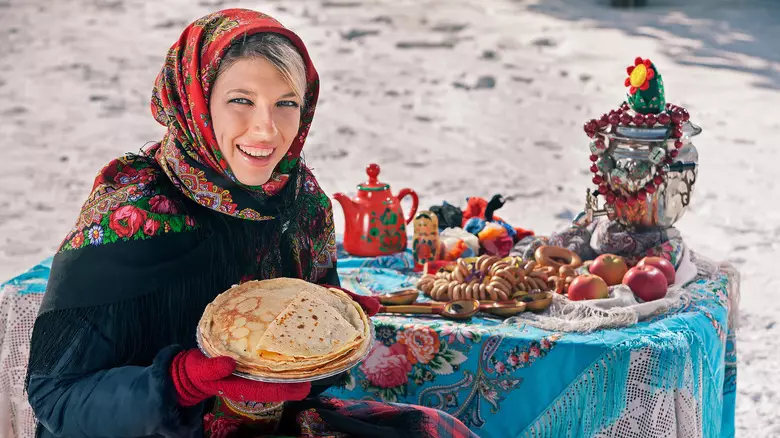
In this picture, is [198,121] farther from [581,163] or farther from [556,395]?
[581,163]

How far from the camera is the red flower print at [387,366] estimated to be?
2.72 meters

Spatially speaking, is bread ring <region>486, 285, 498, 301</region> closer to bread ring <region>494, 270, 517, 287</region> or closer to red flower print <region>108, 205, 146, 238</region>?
bread ring <region>494, 270, 517, 287</region>

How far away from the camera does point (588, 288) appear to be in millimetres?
2789

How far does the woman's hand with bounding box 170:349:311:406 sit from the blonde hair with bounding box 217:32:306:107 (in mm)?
676

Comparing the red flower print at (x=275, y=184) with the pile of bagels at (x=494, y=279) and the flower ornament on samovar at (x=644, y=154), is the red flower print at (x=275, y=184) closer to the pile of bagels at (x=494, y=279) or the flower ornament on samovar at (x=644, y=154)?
the pile of bagels at (x=494, y=279)

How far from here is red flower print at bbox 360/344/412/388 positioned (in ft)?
8.93

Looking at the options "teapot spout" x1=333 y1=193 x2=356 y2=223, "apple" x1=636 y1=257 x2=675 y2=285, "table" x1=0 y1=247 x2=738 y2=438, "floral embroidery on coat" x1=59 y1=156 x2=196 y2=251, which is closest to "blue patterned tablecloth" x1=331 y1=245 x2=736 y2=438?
"table" x1=0 y1=247 x2=738 y2=438

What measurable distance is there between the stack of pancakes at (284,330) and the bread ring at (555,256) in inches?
39.2

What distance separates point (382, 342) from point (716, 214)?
4452mm

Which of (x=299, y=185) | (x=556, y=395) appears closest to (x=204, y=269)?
(x=299, y=185)

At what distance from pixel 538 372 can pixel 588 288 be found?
36cm

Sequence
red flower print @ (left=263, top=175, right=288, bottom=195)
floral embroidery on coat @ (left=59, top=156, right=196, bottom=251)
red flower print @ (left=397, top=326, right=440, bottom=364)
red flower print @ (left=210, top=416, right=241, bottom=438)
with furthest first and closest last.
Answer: red flower print @ (left=397, top=326, right=440, bottom=364) < red flower print @ (left=263, top=175, right=288, bottom=195) < red flower print @ (left=210, top=416, right=241, bottom=438) < floral embroidery on coat @ (left=59, top=156, right=196, bottom=251)

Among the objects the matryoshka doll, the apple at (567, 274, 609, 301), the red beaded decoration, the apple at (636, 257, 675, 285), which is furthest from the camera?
the matryoshka doll

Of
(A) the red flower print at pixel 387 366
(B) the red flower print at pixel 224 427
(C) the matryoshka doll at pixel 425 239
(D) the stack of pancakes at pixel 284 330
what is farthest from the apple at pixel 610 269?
(B) the red flower print at pixel 224 427
